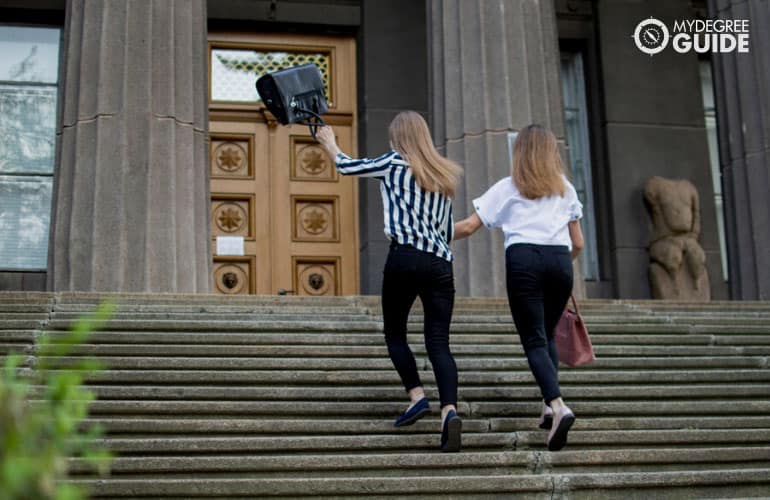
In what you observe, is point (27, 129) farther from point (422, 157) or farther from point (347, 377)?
point (422, 157)

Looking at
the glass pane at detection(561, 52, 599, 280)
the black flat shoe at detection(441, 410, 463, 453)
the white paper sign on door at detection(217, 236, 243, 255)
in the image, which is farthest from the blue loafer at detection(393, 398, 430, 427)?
the glass pane at detection(561, 52, 599, 280)

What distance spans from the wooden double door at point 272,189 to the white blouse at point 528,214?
29.2 feet

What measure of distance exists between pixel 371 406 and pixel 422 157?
1479 mm

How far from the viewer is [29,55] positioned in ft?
51.3

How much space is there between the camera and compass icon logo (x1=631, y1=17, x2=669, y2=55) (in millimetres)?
17172

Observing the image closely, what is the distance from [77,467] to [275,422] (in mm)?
1251

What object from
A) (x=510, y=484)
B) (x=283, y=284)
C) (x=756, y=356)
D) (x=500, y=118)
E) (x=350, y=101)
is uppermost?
(x=350, y=101)

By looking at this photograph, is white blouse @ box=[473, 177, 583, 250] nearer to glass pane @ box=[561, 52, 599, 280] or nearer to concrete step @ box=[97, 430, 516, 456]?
concrete step @ box=[97, 430, 516, 456]

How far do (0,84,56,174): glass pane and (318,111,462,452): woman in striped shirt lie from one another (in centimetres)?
966

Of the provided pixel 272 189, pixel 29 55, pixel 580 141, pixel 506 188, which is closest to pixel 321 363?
pixel 506 188

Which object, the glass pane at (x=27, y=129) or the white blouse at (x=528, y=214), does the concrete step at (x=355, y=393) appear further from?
the glass pane at (x=27, y=129)

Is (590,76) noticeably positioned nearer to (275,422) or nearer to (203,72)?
(203,72)

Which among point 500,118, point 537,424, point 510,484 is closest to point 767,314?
point 500,118

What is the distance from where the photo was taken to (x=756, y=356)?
848cm
